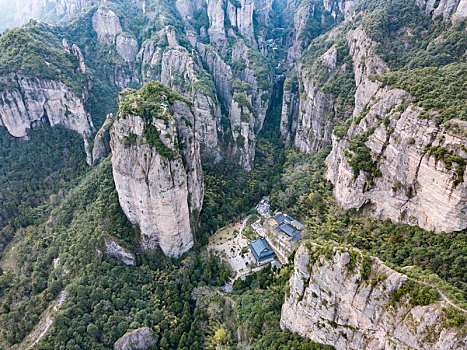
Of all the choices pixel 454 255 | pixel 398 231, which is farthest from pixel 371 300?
pixel 398 231

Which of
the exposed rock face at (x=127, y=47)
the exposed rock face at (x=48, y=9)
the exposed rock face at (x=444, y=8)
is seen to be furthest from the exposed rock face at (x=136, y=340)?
the exposed rock face at (x=48, y=9)

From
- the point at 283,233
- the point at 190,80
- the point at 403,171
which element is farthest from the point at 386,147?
the point at 190,80

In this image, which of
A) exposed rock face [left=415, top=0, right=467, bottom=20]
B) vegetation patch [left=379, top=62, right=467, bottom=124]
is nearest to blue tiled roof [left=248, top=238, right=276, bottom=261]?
vegetation patch [left=379, top=62, right=467, bottom=124]

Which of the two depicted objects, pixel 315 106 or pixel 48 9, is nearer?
pixel 315 106

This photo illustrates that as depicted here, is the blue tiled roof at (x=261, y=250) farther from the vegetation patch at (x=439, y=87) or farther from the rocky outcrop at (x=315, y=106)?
the vegetation patch at (x=439, y=87)

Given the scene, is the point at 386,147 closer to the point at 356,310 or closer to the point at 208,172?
the point at 356,310
